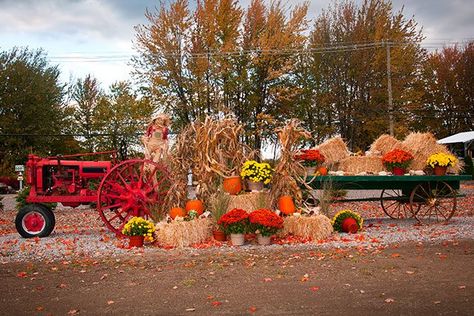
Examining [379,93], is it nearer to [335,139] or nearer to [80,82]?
[335,139]

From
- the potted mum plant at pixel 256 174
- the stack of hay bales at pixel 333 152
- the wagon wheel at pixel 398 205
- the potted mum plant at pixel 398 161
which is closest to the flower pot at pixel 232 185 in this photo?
the potted mum plant at pixel 256 174

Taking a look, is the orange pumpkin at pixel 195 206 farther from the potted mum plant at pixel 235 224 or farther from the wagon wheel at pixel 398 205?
the wagon wheel at pixel 398 205

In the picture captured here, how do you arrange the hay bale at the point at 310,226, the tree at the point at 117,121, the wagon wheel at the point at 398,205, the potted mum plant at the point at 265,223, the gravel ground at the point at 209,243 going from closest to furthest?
the gravel ground at the point at 209,243, the potted mum plant at the point at 265,223, the hay bale at the point at 310,226, the wagon wheel at the point at 398,205, the tree at the point at 117,121

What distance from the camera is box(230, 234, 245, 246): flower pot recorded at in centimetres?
1026

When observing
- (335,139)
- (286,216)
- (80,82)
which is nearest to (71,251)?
(286,216)

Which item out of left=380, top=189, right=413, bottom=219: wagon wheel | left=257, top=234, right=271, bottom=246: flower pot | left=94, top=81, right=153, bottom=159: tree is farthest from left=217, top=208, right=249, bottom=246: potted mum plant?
left=94, top=81, right=153, bottom=159: tree

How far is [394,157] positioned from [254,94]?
1837cm

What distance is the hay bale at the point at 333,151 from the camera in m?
12.7

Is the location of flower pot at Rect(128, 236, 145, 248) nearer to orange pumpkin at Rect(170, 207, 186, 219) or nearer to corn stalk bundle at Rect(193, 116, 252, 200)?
orange pumpkin at Rect(170, 207, 186, 219)

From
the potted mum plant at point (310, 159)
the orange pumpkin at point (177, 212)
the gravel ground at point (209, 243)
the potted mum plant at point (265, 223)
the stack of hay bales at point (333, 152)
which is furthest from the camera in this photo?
the stack of hay bales at point (333, 152)

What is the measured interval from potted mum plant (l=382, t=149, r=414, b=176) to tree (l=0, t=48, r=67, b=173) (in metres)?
29.2

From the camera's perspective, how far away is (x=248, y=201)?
11.0 meters

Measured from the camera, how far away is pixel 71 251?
9875 mm

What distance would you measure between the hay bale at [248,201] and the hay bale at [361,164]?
8.17ft
